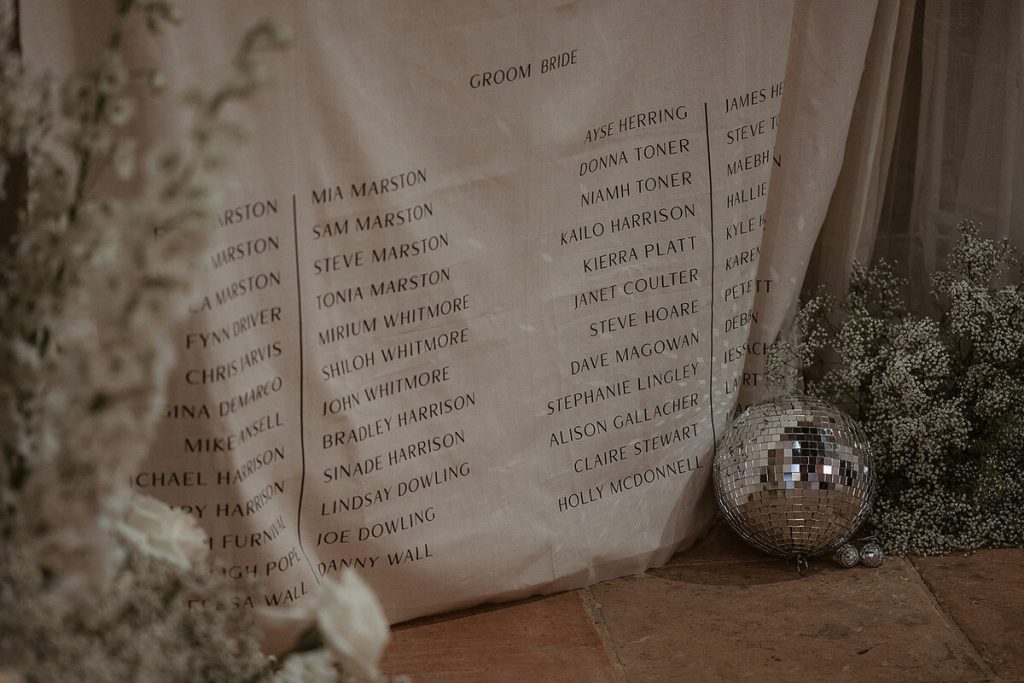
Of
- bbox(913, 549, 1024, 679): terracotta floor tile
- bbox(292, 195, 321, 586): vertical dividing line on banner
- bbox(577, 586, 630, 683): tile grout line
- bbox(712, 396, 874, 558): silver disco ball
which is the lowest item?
bbox(913, 549, 1024, 679): terracotta floor tile

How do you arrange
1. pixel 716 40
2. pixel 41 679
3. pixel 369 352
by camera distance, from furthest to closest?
pixel 716 40 < pixel 369 352 < pixel 41 679

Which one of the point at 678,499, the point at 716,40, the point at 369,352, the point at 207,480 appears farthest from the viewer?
the point at 678,499

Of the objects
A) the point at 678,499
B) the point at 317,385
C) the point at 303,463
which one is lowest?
the point at 678,499

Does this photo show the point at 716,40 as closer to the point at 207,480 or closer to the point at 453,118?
the point at 453,118

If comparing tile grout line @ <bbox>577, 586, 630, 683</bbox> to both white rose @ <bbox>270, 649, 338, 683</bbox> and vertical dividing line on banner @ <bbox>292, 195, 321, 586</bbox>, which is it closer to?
vertical dividing line on banner @ <bbox>292, 195, 321, 586</bbox>

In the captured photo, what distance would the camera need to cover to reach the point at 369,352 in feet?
6.44

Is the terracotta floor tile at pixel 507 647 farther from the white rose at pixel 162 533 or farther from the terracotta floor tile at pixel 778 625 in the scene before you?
the white rose at pixel 162 533

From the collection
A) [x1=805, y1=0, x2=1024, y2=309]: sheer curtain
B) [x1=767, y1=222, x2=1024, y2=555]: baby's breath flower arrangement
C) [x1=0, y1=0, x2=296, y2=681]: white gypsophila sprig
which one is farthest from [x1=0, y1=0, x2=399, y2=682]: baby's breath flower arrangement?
[x1=805, y1=0, x2=1024, y2=309]: sheer curtain

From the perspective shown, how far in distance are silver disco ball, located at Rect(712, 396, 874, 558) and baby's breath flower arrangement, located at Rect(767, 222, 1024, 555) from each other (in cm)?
15

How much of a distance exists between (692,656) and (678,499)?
359 mm

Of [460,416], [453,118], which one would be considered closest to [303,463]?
[460,416]

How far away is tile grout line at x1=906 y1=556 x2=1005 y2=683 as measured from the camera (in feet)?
6.69

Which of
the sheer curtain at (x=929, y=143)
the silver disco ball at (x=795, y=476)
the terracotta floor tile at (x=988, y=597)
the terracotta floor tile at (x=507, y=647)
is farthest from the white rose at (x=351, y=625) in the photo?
the sheer curtain at (x=929, y=143)

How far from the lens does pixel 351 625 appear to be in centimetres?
105
